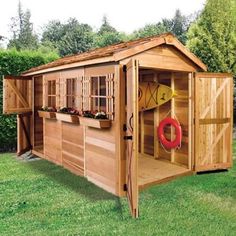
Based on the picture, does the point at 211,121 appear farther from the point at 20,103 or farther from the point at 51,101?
the point at 20,103

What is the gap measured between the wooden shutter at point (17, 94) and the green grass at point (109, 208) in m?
2.78

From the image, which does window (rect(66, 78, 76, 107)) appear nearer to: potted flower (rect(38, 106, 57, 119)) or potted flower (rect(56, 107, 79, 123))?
potted flower (rect(56, 107, 79, 123))

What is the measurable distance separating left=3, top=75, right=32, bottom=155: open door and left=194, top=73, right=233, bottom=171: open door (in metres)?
5.24

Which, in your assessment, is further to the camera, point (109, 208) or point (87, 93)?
point (87, 93)

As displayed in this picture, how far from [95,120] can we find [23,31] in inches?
1757

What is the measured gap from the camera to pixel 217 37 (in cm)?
1498

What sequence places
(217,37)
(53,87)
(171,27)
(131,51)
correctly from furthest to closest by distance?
(171,27), (217,37), (53,87), (131,51)

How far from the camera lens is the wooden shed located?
236 inches

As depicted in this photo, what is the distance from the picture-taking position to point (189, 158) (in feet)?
25.2

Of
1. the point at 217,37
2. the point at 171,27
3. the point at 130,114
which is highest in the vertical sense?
the point at 171,27

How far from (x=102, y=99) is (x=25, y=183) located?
7.75ft

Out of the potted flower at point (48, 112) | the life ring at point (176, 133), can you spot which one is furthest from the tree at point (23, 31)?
the life ring at point (176, 133)

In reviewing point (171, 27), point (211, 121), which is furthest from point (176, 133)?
point (171, 27)

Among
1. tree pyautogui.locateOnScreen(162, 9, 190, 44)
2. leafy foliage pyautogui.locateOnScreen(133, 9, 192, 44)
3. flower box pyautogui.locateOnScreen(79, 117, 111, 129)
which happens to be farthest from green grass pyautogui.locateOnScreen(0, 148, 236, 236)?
tree pyautogui.locateOnScreen(162, 9, 190, 44)
